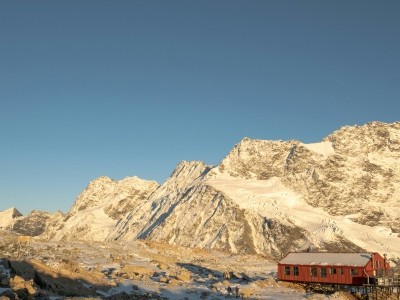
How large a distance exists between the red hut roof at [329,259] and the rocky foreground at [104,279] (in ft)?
10.1

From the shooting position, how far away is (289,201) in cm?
12081

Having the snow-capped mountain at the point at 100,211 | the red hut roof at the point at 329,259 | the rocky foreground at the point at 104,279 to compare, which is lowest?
the rocky foreground at the point at 104,279

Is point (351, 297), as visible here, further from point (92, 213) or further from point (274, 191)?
point (92, 213)

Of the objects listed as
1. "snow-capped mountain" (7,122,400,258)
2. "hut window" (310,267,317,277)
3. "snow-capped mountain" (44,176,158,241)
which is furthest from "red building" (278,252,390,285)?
"snow-capped mountain" (44,176,158,241)

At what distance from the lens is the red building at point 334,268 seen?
42.5 metres

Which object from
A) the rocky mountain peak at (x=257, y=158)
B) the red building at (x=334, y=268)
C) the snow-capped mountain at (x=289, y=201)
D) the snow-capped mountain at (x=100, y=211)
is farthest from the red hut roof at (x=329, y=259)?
the snow-capped mountain at (x=100, y=211)

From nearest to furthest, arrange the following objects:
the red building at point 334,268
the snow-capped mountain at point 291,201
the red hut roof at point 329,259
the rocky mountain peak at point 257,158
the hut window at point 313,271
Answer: the red building at point 334,268 → the red hut roof at point 329,259 → the hut window at point 313,271 → the snow-capped mountain at point 291,201 → the rocky mountain peak at point 257,158

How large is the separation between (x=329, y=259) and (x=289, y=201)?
76073mm

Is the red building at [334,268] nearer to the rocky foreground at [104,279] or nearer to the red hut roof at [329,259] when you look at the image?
the red hut roof at [329,259]

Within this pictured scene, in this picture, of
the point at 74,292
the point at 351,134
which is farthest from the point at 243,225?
the point at 74,292

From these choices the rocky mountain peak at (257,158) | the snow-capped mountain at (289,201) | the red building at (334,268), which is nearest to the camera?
the red building at (334,268)

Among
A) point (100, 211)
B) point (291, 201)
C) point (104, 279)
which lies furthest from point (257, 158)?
point (104, 279)

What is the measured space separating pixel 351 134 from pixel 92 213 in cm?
10685

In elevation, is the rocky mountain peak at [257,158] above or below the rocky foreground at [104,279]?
above
